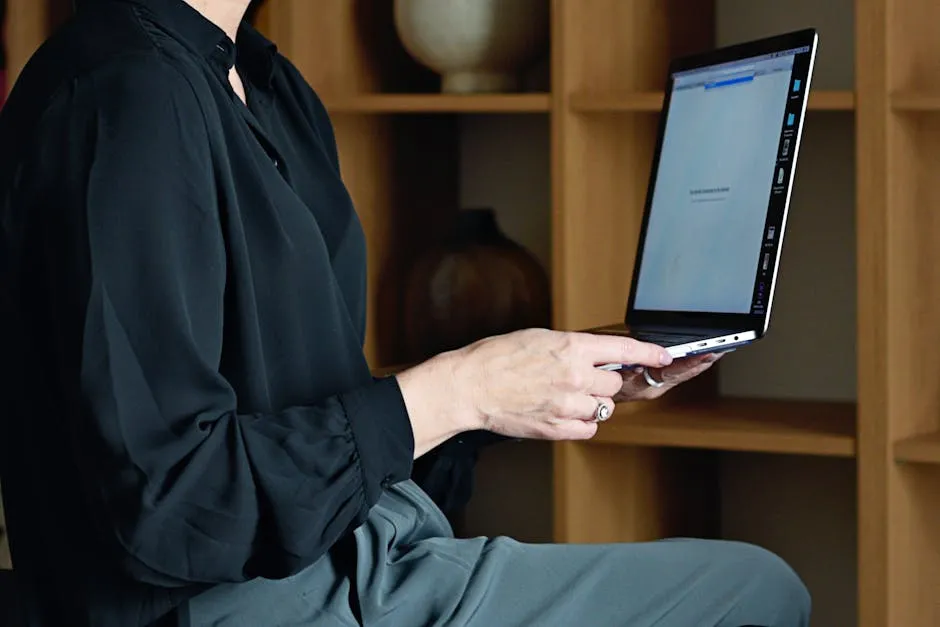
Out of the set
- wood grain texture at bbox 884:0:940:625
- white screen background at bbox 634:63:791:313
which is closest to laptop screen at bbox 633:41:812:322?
white screen background at bbox 634:63:791:313

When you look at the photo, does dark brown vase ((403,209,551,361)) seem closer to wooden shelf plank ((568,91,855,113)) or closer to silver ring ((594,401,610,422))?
wooden shelf plank ((568,91,855,113))

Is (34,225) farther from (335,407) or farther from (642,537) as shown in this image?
(642,537)

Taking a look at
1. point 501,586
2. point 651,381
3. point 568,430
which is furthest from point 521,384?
point 651,381

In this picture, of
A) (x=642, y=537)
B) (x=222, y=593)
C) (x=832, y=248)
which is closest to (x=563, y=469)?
(x=642, y=537)

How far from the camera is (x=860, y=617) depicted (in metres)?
1.63

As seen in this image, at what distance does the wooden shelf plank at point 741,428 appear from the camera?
1674mm

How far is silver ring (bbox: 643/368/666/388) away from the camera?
1.30 metres

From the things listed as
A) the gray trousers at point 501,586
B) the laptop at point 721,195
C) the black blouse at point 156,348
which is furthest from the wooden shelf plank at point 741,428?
the black blouse at point 156,348

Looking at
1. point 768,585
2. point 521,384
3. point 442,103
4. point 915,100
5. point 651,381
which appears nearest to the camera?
point 521,384

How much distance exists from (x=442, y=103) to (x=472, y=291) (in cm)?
28

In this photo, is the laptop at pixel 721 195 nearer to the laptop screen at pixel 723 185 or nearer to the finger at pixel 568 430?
the laptop screen at pixel 723 185

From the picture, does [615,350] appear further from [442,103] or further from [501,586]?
[442,103]

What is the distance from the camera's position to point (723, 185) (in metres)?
1.32

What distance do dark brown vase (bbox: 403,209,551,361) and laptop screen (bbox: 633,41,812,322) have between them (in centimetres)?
53
